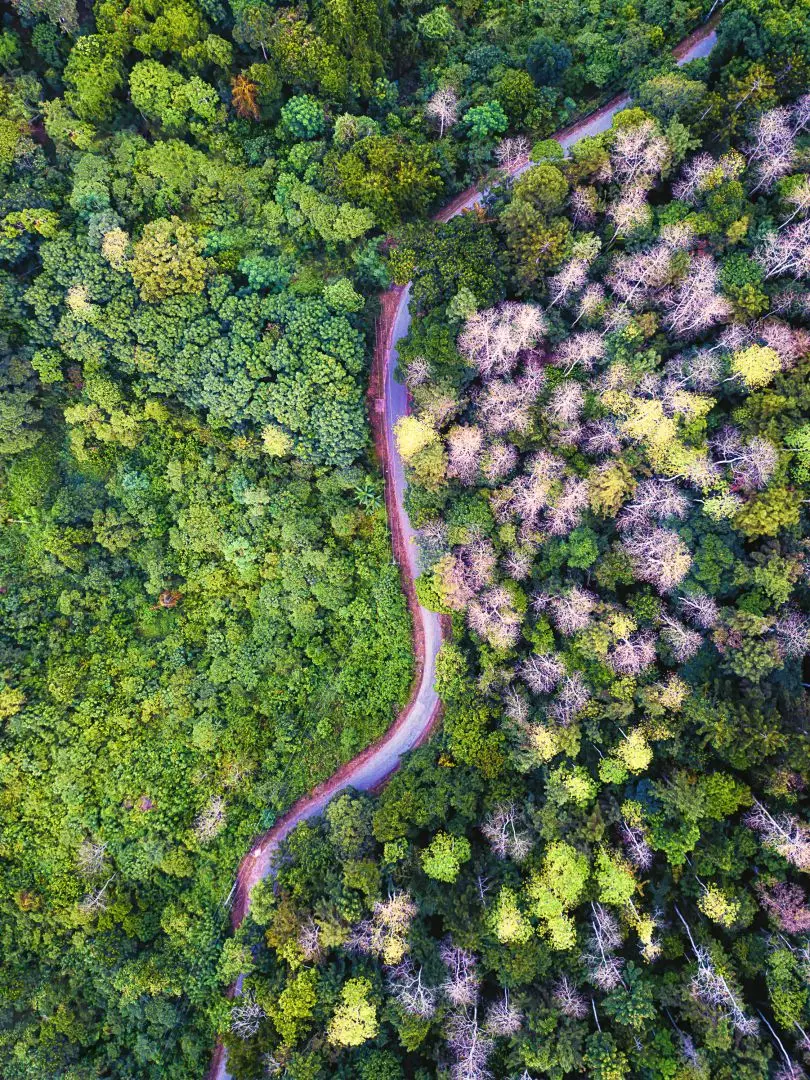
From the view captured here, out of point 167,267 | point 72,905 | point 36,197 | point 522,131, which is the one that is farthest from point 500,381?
point 72,905

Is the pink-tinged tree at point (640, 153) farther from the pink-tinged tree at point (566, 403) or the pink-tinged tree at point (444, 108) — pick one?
the pink-tinged tree at point (566, 403)

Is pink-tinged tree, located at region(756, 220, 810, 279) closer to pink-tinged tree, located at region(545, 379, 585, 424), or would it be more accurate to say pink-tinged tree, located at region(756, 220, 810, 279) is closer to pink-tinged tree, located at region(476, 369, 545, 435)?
pink-tinged tree, located at region(545, 379, 585, 424)

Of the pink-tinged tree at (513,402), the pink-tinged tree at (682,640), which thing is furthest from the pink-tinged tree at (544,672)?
the pink-tinged tree at (513,402)

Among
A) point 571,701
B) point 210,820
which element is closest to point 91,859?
point 210,820

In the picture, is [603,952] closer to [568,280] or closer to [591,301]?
[591,301]

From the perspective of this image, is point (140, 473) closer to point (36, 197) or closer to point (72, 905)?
point (36, 197)

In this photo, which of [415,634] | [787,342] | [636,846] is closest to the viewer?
[787,342]
